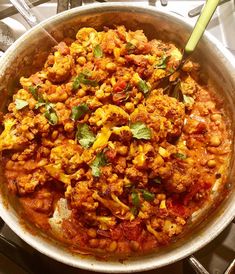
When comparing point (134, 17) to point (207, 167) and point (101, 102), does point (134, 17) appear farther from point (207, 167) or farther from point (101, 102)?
point (207, 167)

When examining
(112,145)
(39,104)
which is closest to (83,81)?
(39,104)

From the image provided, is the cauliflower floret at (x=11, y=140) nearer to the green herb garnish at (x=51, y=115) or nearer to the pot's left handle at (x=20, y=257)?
the green herb garnish at (x=51, y=115)

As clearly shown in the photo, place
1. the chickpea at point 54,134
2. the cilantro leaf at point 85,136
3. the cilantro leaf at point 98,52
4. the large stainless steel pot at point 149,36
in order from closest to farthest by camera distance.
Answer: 1. the large stainless steel pot at point 149,36
2. the cilantro leaf at point 85,136
3. the chickpea at point 54,134
4. the cilantro leaf at point 98,52

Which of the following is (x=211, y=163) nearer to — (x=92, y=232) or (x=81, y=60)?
(x=92, y=232)

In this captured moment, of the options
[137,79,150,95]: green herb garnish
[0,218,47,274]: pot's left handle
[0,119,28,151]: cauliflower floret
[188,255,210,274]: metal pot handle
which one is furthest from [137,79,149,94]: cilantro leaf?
[0,218,47,274]: pot's left handle

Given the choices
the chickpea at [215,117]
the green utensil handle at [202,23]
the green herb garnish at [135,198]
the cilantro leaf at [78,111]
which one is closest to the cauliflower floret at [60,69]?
the cilantro leaf at [78,111]

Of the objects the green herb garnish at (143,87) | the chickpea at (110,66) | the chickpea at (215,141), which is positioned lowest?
the chickpea at (215,141)
